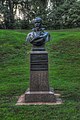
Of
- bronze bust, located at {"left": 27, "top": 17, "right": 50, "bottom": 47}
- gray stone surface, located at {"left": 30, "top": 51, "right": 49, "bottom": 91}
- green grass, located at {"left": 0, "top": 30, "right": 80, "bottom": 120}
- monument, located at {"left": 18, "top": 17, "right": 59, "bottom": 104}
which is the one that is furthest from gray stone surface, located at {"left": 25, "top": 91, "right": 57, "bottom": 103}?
bronze bust, located at {"left": 27, "top": 17, "right": 50, "bottom": 47}

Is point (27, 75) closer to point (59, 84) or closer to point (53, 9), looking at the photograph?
point (59, 84)

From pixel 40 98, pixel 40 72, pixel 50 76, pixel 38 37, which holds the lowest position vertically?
pixel 50 76

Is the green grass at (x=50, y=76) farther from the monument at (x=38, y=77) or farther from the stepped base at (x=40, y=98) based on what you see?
the monument at (x=38, y=77)

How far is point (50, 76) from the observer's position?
12.0 m

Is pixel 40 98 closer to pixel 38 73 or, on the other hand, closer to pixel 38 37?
pixel 38 73

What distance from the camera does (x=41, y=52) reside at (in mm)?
8070

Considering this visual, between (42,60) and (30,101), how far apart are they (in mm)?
1021

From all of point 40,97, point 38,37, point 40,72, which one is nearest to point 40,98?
point 40,97

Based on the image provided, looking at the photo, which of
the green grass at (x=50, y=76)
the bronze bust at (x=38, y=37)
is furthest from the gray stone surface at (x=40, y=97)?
the bronze bust at (x=38, y=37)

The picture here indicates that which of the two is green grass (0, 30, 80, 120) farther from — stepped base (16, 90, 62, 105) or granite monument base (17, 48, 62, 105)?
granite monument base (17, 48, 62, 105)

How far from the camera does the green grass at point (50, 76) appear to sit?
6930 millimetres

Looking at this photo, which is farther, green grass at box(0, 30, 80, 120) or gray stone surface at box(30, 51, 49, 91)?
gray stone surface at box(30, 51, 49, 91)

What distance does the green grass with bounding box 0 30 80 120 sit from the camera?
6.93 meters

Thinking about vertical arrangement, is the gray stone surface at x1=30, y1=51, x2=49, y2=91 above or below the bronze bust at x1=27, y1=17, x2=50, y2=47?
below
